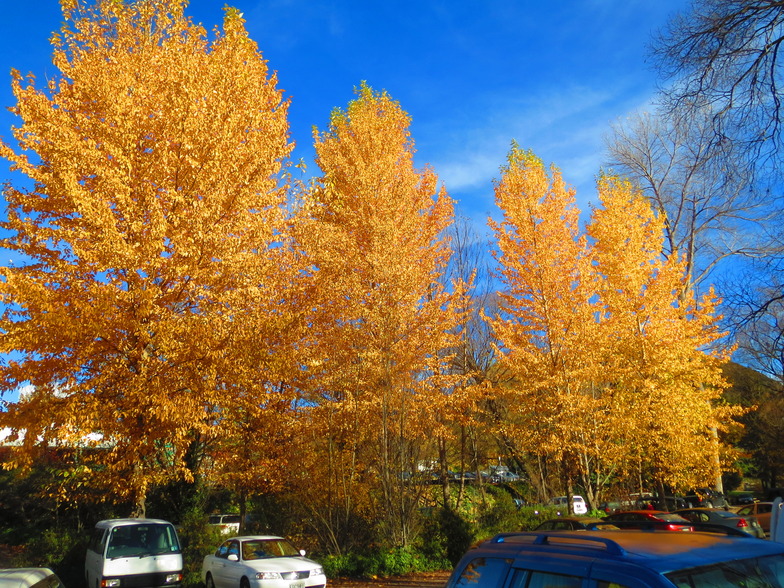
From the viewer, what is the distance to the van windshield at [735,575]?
2.46 metres

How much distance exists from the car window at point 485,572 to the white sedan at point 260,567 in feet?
23.5

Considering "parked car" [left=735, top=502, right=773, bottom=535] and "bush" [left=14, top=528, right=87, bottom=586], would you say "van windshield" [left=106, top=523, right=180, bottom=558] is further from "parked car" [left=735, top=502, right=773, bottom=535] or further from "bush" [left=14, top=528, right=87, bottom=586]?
"parked car" [left=735, top=502, right=773, bottom=535]

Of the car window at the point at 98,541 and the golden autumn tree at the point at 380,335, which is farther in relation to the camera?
the golden autumn tree at the point at 380,335

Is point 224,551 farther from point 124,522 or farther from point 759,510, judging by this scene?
point 759,510

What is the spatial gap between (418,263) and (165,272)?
26.2 feet

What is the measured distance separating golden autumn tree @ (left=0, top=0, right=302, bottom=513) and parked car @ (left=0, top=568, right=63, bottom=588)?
13.5 ft

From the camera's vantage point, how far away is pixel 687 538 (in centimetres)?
306

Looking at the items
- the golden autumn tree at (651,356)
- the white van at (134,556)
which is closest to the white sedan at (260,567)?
the white van at (134,556)

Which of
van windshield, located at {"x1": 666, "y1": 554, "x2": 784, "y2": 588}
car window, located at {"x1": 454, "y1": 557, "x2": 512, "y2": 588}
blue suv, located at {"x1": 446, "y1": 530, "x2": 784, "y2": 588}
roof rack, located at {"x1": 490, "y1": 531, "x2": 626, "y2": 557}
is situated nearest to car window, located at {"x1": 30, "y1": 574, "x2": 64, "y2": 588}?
car window, located at {"x1": 454, "y1": 557, "x2": 512, "y2": 588}

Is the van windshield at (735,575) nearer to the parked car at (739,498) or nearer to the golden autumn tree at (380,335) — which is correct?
the golden autumn tree at (380,335)

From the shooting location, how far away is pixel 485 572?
11.0ft

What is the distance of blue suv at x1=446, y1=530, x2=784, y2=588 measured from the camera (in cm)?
248

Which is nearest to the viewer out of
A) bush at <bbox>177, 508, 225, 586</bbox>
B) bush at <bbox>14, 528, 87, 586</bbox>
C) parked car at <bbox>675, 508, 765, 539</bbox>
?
bush at <bbox>14, 528, 87, 586</bbox>

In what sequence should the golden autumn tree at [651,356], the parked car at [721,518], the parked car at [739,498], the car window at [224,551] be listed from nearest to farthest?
the car window at [224,551]
the parked car at [721,518]
the golden autumn tree at [651,356]
the parked car at [739,498]
